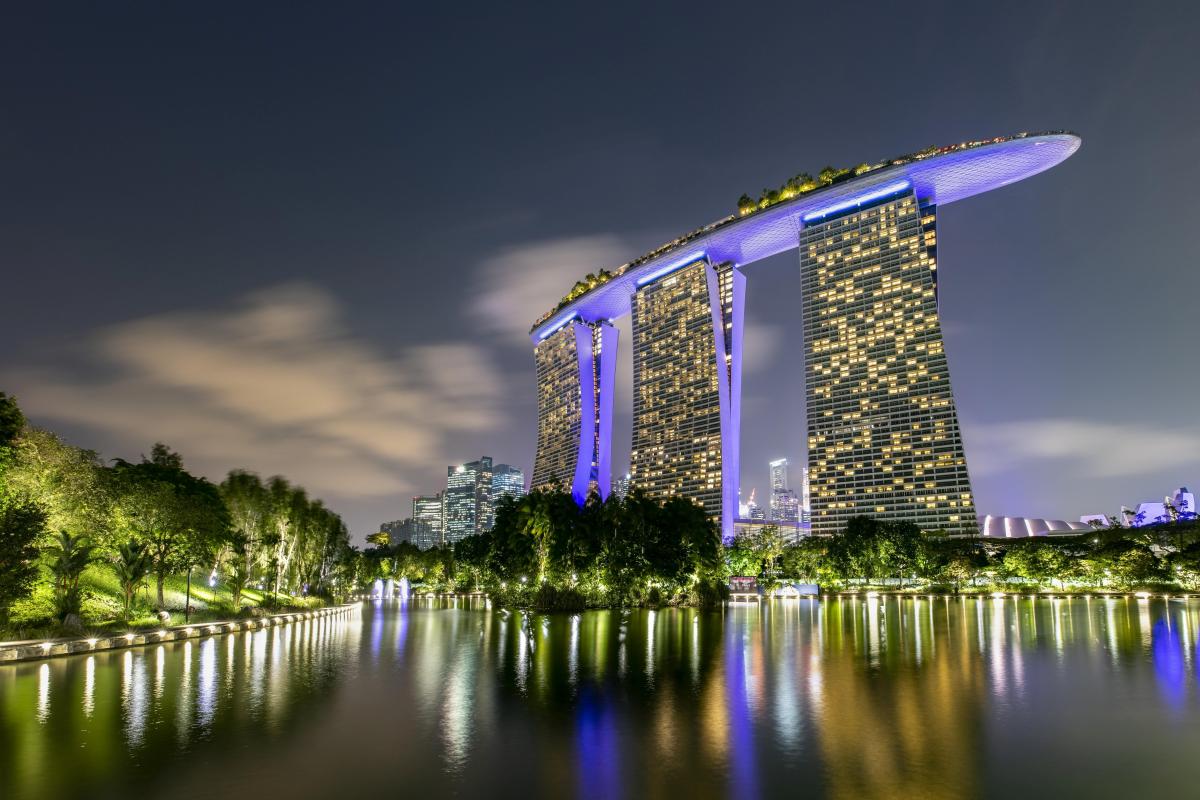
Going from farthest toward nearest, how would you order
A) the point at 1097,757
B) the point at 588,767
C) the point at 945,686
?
the point at 945,686 → the point at 1097,757 → the point at 588,767

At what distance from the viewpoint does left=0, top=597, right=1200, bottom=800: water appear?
12.9 m

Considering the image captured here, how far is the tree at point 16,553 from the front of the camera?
3194 centimetres

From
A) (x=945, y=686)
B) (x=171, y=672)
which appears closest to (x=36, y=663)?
(x=171, y=672)

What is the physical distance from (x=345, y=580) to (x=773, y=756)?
413 ft

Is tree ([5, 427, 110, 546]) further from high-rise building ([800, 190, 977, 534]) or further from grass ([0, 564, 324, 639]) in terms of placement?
high-rise building ([800, 190, 977, 534])

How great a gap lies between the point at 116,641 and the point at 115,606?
9.45m

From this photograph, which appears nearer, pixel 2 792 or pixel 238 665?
pixel 2 792

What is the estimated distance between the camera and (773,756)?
47.9ft

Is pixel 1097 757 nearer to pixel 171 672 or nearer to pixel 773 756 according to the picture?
pixel 773 756

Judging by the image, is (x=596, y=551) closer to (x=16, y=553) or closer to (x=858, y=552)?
(x=16, y=553)

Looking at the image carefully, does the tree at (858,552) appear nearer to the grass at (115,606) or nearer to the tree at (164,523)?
the grass at (115,606)

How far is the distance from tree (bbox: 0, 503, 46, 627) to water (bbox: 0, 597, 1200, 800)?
4484 mm

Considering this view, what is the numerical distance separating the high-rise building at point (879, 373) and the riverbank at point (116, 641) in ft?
417

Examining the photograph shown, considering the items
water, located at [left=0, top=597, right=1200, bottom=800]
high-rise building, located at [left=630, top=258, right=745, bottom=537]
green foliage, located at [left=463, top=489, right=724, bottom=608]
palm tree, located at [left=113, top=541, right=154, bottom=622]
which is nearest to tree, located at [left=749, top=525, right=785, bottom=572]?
high-rise building, located at [left=630, top=258, right=745, bottom=537]
